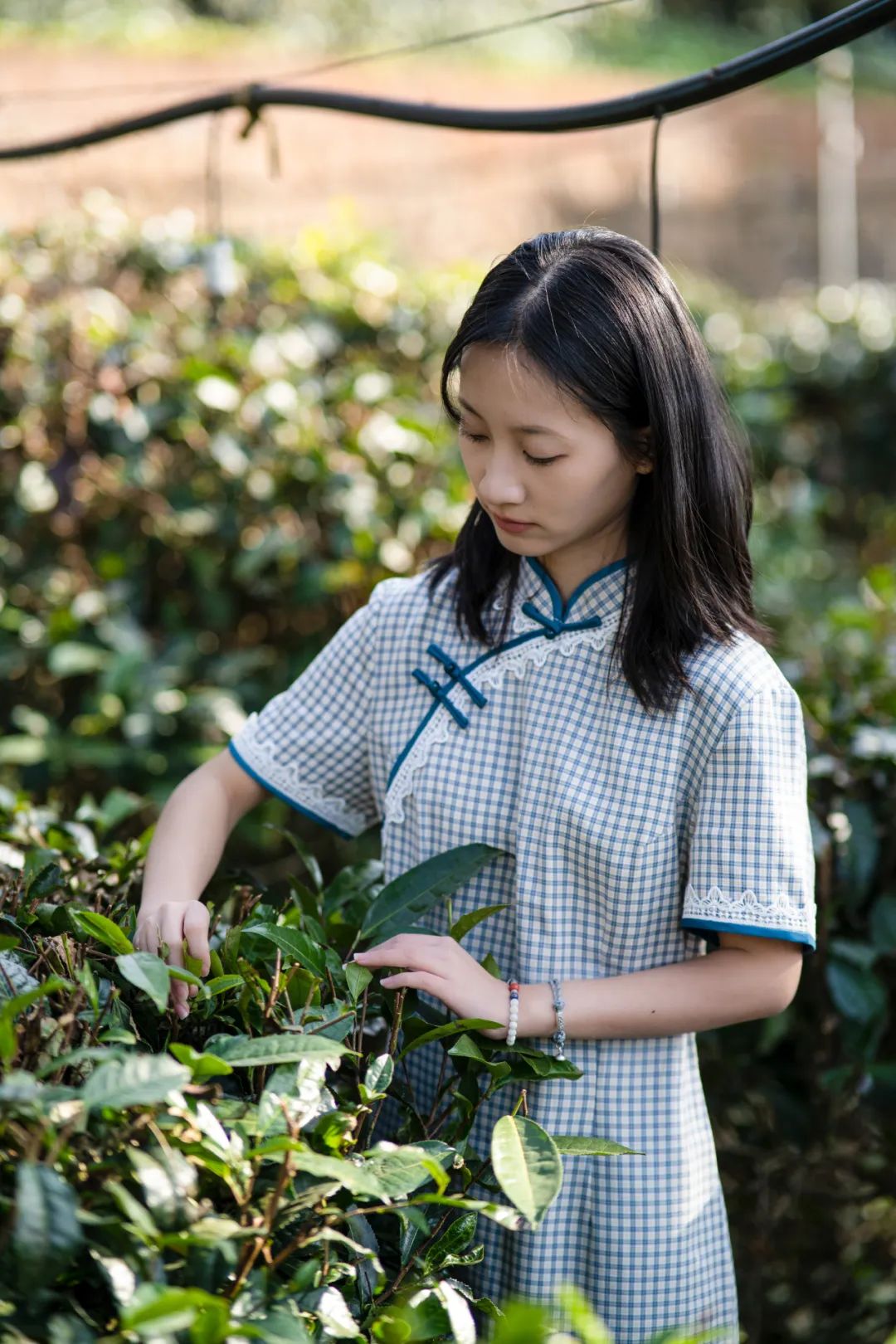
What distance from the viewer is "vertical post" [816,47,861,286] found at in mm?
11518

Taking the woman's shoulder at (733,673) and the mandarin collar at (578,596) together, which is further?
the mandarin collar at (578,596)

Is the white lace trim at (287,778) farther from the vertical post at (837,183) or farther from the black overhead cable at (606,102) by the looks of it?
the vertical post at (837,183)

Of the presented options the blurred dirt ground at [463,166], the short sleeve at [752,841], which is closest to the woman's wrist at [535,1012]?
the short sleeve at [752,841]

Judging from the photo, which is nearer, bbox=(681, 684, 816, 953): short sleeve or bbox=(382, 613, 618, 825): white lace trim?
bbox=(681, 684, 816, 953): short sleeve

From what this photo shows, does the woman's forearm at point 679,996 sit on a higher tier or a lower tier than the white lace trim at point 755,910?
lower

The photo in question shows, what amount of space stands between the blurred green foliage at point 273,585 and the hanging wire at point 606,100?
1.81 feet

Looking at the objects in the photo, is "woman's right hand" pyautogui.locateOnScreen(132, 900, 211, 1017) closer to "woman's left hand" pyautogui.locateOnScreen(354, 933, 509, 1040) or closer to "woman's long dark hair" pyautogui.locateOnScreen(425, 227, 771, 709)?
"woman's left hand" pyautogui.locateOnScreen(354, 933, 509, 1040)

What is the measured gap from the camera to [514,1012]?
4.28 ft

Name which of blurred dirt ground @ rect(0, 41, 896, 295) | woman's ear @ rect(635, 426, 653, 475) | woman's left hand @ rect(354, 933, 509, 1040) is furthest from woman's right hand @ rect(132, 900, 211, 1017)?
blurred dirt ground @ rect(0, 41, 896, 295)

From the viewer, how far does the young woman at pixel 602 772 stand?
1.32 metres

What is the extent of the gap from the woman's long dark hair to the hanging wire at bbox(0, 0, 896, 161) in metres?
0.33

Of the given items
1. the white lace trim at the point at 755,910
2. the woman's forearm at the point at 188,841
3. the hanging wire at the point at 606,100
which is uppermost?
the hanging wire at the point at 606,100

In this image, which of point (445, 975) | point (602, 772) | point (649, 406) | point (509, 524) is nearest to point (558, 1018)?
point (445, 975)

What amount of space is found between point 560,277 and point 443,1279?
0.94 m
